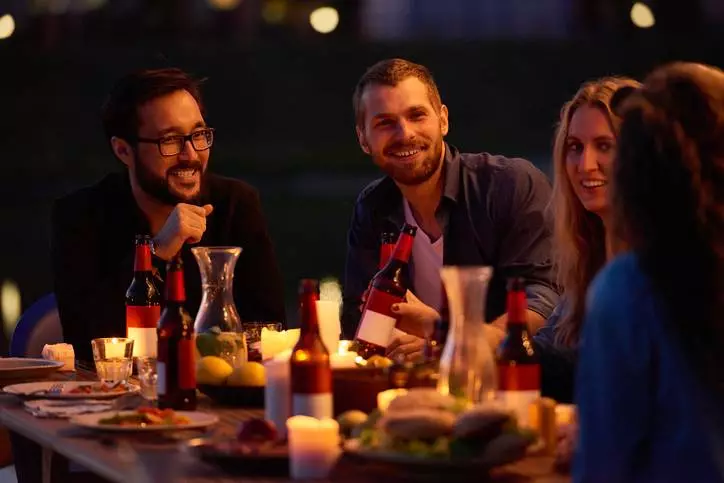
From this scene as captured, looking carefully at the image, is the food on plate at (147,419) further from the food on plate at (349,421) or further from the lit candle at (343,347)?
the lit candle at (343,347)

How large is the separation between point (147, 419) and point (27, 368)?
0.92 metres

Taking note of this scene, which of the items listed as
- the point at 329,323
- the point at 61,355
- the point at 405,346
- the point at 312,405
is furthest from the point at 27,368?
the point at 312,405

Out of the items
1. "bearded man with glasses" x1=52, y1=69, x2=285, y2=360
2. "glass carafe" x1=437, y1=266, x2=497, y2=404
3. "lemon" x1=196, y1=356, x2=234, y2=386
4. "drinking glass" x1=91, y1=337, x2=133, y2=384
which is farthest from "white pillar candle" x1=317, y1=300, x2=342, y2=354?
"bearded man with glasses" x1=52, y1=69, x2=285, y2=360

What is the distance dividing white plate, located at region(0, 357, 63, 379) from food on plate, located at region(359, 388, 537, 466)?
4.89 ft

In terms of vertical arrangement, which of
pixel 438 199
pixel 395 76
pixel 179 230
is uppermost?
pixel 395 76

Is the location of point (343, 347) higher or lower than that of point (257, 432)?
higher

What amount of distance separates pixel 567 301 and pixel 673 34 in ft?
56.3

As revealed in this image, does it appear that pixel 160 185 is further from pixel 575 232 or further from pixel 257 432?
pixel 257 432

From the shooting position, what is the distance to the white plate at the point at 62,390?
3.12 metres

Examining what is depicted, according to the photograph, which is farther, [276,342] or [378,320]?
[378,320]

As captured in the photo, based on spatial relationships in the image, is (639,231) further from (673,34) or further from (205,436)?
(673,34)

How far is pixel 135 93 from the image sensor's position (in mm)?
4621

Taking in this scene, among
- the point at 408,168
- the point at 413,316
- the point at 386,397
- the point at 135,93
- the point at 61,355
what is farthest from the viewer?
the point at 135,93

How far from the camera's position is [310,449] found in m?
2.23
